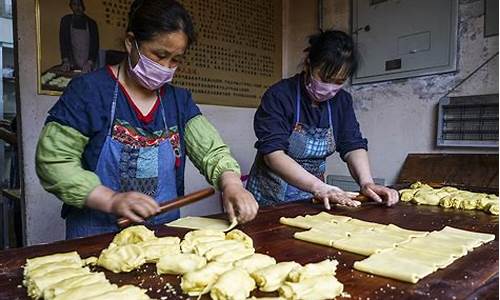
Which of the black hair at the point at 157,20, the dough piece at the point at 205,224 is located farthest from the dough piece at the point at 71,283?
the black hair at the point at 157,20

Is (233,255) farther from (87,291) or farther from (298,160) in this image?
(298,160)

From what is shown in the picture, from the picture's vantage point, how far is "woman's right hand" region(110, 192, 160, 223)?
4.03 ft

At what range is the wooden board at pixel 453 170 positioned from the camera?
265 centimetres

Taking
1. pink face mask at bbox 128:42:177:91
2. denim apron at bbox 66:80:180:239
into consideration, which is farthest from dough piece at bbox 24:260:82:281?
pink face mask at bbox 128:42:177:91

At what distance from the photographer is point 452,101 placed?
2.91 metres

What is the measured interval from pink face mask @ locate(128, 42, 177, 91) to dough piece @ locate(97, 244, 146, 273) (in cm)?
73

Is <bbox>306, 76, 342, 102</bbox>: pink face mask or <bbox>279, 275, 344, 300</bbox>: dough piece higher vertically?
<bbox>306, 76, 342, 102</bbox>: pink face mask

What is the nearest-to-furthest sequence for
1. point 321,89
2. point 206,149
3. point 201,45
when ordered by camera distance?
point 206,149, point 321,89, point 201,45

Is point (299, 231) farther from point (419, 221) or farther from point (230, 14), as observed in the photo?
point (230, 14)

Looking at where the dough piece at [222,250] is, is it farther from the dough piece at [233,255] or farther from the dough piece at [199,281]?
the dough piece at [199,281]

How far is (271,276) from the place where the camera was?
35.1 inches

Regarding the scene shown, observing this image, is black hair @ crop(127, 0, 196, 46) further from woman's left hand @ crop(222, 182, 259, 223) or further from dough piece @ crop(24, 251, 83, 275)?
dough piece @ crop(24, 251, 83, 275)

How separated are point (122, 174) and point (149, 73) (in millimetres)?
398

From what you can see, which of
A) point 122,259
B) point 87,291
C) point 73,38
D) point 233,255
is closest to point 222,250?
point 233,255
